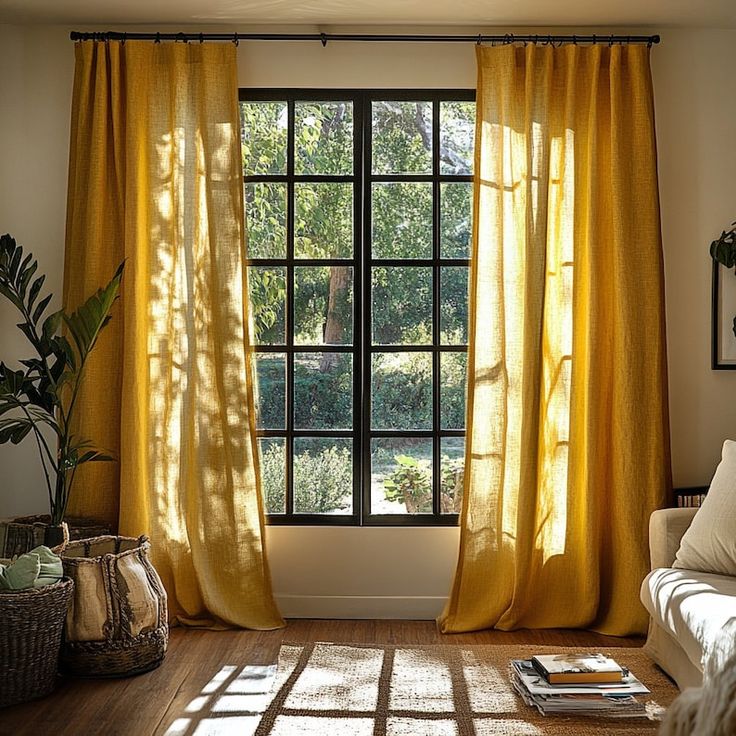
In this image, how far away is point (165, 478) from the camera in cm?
416

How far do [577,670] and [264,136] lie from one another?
2691mm

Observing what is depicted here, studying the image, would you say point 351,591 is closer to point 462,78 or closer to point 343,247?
point 343,247

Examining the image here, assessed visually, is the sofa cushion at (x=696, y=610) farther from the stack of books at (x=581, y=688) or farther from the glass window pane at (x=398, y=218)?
the glass window pane at (x=398, y=218)

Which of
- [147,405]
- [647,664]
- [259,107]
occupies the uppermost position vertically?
[259,107]

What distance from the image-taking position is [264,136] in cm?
434

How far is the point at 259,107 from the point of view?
432cm

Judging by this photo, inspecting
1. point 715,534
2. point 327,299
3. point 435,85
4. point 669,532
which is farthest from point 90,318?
point 715,534

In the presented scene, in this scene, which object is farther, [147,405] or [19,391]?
[147,405]

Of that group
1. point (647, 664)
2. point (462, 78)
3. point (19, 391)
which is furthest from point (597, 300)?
point (19, 391)

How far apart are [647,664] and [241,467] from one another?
1.86m

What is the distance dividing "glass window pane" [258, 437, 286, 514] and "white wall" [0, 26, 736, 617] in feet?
1.46

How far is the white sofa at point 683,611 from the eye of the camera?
9.16ft

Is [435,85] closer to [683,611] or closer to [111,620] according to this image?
[683,611]

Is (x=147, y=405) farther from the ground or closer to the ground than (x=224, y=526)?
farther from the ground
